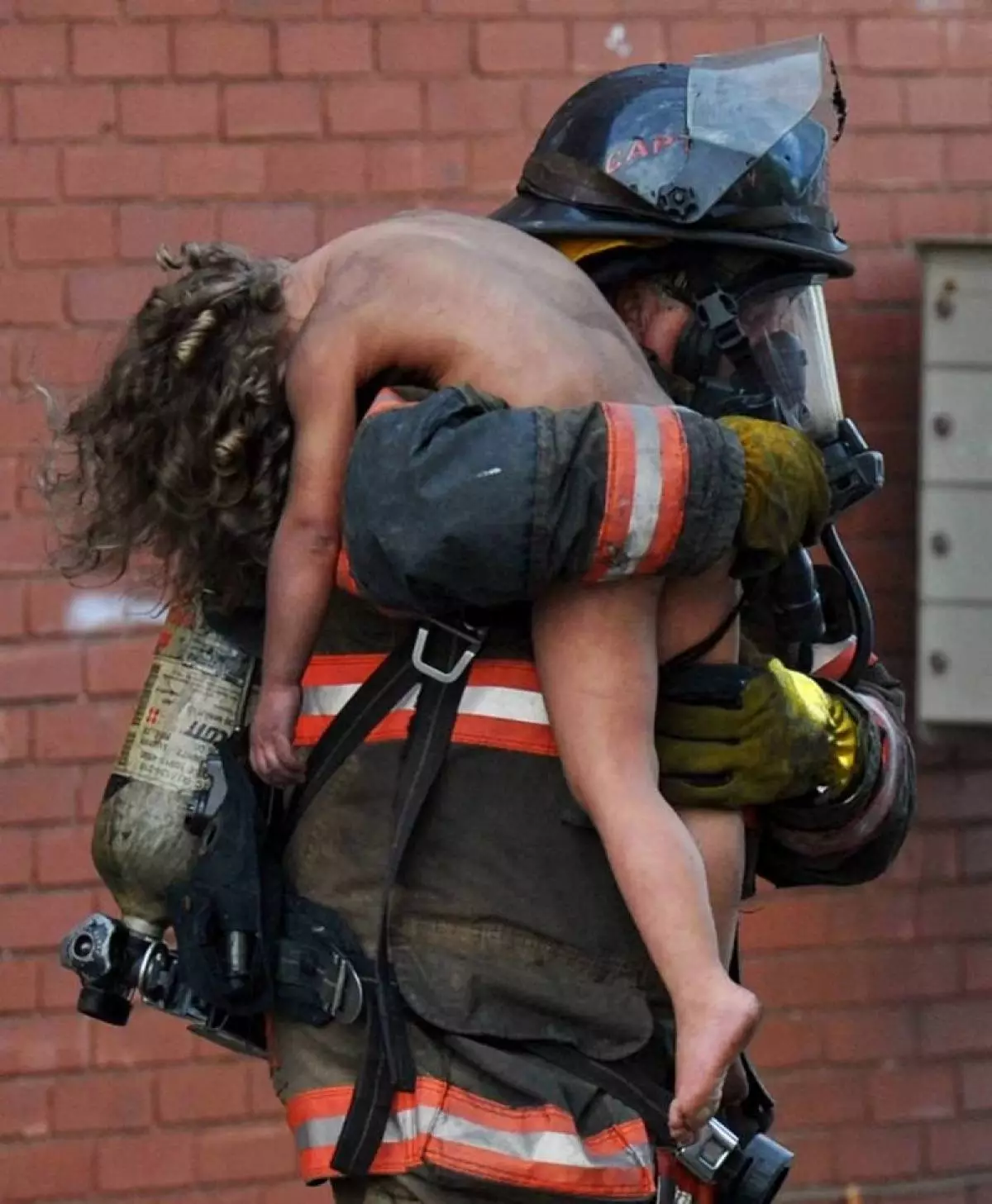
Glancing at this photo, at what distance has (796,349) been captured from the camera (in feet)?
8.17

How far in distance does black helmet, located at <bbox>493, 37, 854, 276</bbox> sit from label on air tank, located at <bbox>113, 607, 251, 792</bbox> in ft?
1.96

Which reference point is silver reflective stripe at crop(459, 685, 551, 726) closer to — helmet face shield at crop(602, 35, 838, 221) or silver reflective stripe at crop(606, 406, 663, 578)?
silver reflective stripe at crop(606, 406, 663, 578)

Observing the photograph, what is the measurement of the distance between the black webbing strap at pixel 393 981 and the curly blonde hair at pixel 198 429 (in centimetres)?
28

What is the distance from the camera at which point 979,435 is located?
379 centimetres

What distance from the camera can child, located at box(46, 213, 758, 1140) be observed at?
1967 mm

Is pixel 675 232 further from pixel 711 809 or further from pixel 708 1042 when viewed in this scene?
pixel 708 1042

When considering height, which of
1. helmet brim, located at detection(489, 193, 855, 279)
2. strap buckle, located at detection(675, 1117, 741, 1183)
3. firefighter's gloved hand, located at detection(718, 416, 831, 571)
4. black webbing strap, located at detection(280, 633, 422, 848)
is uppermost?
helmet brim, located at detection(489, 193, 855, 279)

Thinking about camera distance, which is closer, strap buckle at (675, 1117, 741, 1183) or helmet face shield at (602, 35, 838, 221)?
strap buckle at (675, 1117, 741, 1183)

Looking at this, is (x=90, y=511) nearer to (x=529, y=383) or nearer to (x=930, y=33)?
(x=529, y=383)

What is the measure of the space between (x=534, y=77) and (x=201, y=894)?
83.0 inches

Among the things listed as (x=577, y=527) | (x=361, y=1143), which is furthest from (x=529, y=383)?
(x=361, y=1143)

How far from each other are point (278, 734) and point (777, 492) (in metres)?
0.57

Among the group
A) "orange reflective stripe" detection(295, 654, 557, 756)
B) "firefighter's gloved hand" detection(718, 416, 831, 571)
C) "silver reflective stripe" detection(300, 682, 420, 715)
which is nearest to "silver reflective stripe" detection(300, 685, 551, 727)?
"orange reflective stripe" detection(295, 654, 557, 756)

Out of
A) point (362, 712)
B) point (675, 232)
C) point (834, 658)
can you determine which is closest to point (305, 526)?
point (362, 712)
